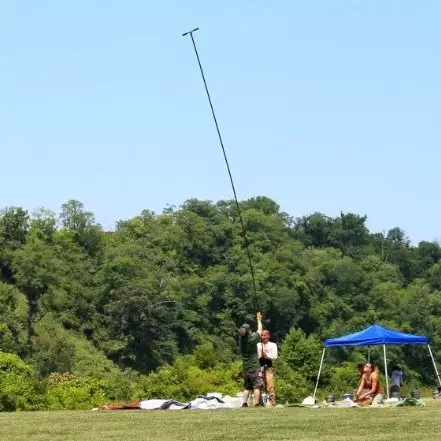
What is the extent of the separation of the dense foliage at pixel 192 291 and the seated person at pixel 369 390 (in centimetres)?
3132

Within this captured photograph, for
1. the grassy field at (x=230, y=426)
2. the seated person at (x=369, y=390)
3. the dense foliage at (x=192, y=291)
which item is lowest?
the seated person at (x=369, y=390)

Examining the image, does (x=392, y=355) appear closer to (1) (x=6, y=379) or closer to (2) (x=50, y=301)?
(2) (x=50, y=301)

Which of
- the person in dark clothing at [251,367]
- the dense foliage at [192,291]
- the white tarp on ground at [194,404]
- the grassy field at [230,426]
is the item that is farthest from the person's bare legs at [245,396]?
the dense foliage at [192,291]

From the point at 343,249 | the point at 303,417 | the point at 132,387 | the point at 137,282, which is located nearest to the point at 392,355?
the point at 137,282

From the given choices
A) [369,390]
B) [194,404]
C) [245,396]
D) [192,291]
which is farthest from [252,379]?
[192,291]

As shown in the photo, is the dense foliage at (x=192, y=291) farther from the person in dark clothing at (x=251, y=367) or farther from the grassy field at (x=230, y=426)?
the grassy field at (x=230, y=426)

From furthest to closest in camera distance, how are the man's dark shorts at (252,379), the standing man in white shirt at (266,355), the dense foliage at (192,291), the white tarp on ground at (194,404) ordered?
the dense foliage at (192,291) → the standing man in white shirt at (266,355) → the man's dark shorts at (252,379) → the white tarp on ground at (194,404)

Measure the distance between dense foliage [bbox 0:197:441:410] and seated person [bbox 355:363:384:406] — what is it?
3132 centimetres

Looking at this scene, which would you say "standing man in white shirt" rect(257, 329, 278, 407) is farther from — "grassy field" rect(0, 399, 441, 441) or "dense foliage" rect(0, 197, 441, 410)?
"dense foliage" rect(0, 197, 441, 410)

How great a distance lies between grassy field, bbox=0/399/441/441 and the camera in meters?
12.4

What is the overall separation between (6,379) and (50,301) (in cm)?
5430

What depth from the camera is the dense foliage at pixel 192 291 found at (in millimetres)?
74500

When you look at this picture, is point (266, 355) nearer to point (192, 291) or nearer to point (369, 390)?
point (369, 390)

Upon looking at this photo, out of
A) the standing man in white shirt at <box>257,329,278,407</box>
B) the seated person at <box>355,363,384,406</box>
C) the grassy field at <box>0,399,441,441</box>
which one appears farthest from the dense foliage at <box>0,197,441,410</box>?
the grassy field at <box>0,399,441,441</box>
